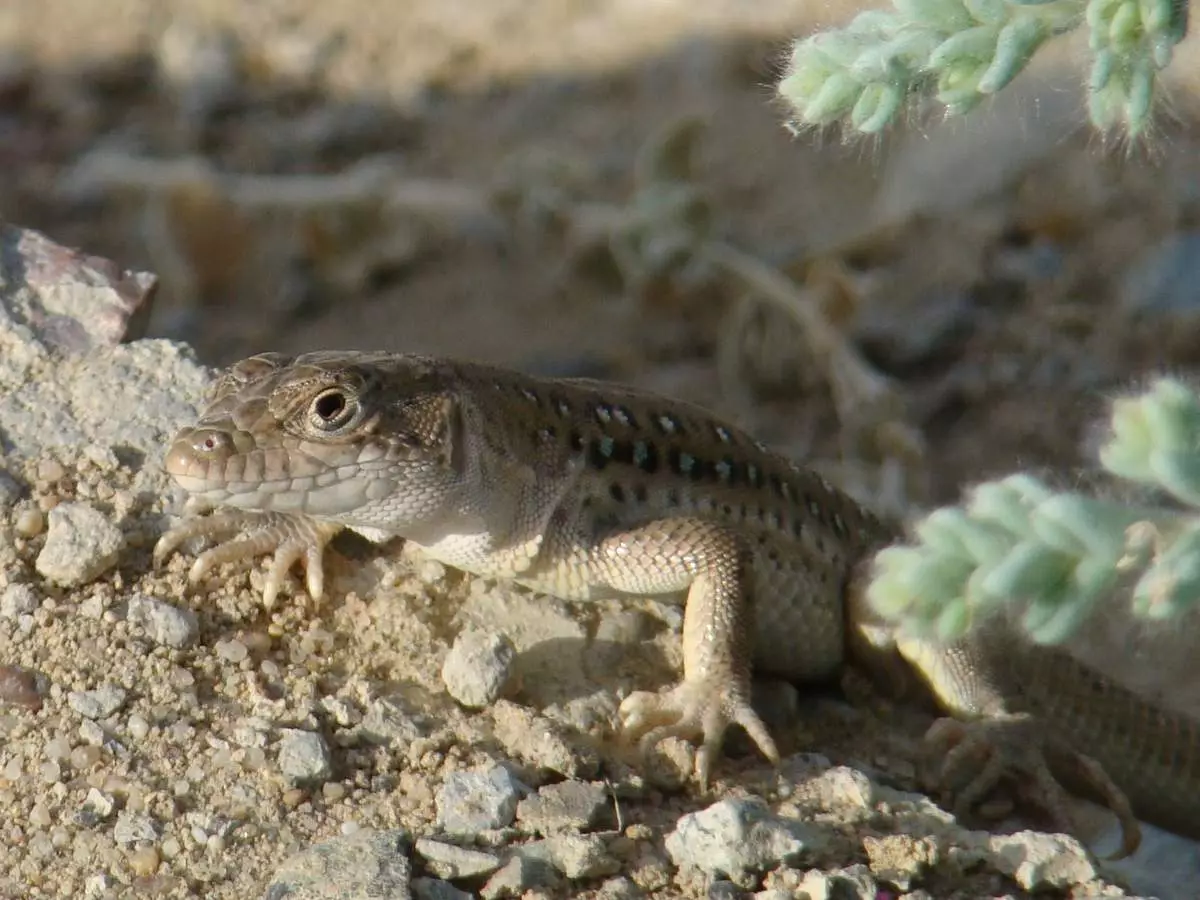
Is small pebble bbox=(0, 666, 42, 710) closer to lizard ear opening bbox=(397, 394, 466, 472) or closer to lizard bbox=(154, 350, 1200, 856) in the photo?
lizard bbox=(154, 350, 1200, 856)

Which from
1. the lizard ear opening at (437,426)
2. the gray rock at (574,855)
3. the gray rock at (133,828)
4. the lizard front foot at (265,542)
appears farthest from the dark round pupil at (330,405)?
the gray rock at (574,855)

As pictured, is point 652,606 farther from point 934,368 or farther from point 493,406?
point 934,368

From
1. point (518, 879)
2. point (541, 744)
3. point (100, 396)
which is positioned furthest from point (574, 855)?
point (100, 396)

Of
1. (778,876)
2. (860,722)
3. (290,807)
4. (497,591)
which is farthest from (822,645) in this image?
(290,807)

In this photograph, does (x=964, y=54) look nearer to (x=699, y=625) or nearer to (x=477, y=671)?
(x=699, y=625)

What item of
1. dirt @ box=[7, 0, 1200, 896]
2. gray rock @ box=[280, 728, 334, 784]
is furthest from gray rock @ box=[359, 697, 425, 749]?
dirt @ box=[7, 0, 1200, 896]

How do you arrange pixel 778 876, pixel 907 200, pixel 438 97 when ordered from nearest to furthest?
pixel 778 876
pixel 907 200
pixel 438 97
